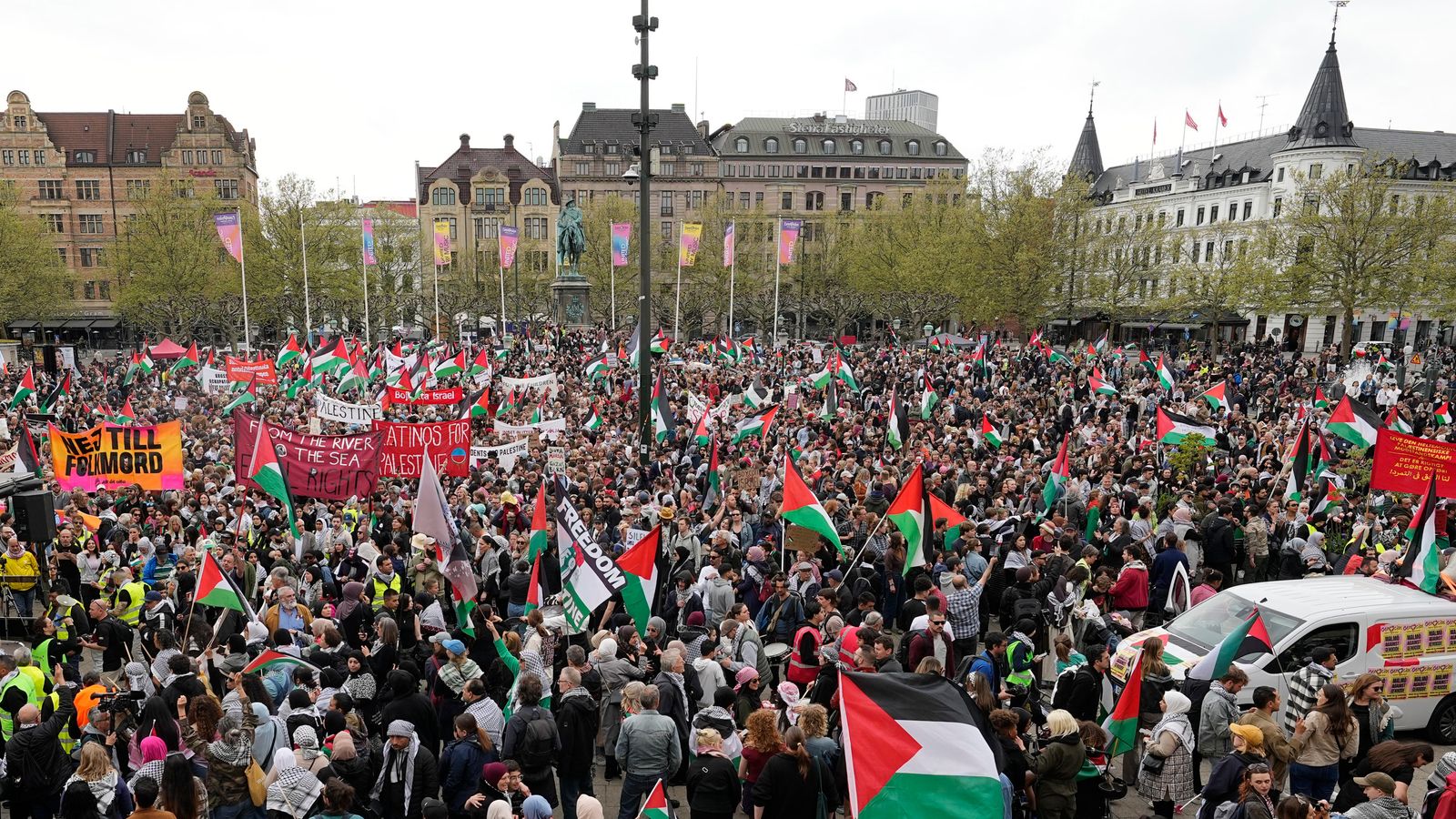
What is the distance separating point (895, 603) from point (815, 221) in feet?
235

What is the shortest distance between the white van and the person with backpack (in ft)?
17.3

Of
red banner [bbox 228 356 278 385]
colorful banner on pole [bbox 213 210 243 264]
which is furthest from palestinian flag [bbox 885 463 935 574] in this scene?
colorful banner on pole [bbox 213 210 243 264]

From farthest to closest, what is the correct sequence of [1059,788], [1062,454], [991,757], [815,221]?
[815,221] < [1062,454] < [1059,788] < [991,757]

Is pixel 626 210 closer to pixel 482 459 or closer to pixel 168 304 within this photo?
pixel 168 304

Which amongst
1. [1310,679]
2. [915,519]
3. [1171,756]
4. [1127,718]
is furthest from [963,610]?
[1171,756]

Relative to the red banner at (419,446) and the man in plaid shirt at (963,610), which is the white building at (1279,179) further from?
the man in plaid shirt at (963,610)

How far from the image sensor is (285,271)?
6012 cm

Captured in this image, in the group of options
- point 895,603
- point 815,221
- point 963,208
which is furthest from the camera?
point 815,221

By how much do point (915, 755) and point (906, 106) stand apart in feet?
504

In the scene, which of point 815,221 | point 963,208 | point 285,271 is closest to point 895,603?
point 963,208

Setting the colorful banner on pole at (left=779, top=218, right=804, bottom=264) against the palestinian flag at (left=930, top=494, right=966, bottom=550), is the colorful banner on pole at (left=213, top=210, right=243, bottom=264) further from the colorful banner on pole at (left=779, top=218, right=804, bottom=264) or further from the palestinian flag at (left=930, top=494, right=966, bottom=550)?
the palestinian flag at (left=930, top=494, right=966, bottom=550)

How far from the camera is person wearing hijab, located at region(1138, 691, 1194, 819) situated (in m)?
7.43

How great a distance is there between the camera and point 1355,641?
924 cm

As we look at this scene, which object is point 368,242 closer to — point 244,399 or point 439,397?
point 244,399
